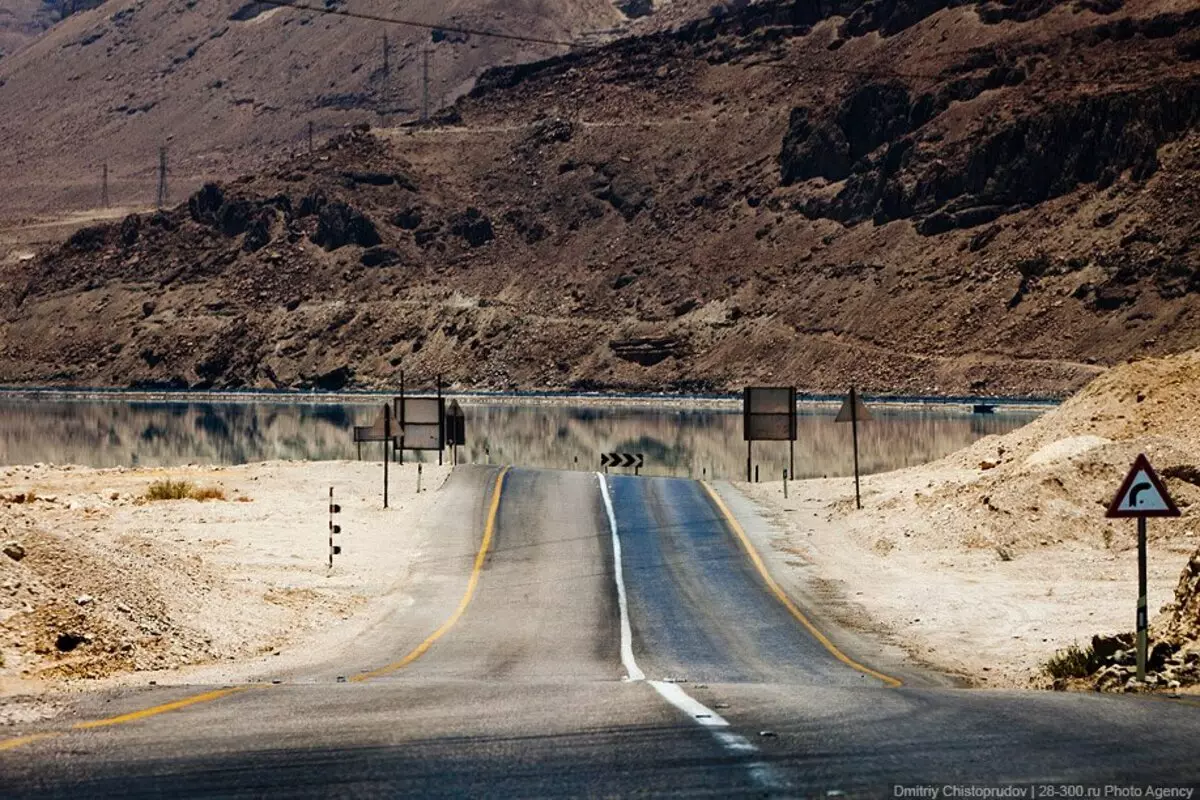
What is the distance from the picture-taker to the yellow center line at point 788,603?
891 inches

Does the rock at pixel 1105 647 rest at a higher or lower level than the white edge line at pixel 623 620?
higher

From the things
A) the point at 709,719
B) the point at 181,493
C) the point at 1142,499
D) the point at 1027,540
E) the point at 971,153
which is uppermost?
the point at 971,153

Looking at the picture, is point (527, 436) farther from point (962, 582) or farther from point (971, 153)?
point (962, 582)

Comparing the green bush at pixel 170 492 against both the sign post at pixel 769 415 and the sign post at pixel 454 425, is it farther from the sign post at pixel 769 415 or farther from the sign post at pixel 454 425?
the sign post at pixel 769 415

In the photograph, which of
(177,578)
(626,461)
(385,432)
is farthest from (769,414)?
(177,578)

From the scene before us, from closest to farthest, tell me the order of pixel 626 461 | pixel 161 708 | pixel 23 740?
1. pixel 23 740
2. pixel 161 708
3. pixel 626 461

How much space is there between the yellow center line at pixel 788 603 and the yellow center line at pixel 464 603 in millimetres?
5912

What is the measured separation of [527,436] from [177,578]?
88076 millimetres

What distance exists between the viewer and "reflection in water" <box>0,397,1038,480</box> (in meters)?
87.3

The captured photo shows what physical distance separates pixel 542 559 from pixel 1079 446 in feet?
42.9

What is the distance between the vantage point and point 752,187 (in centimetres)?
19425

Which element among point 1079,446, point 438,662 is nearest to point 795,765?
point 438,662

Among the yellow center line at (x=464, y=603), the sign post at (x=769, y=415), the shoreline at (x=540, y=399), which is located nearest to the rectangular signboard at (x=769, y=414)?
the sign post at (x=769, y=415)

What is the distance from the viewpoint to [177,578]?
2575 cm
